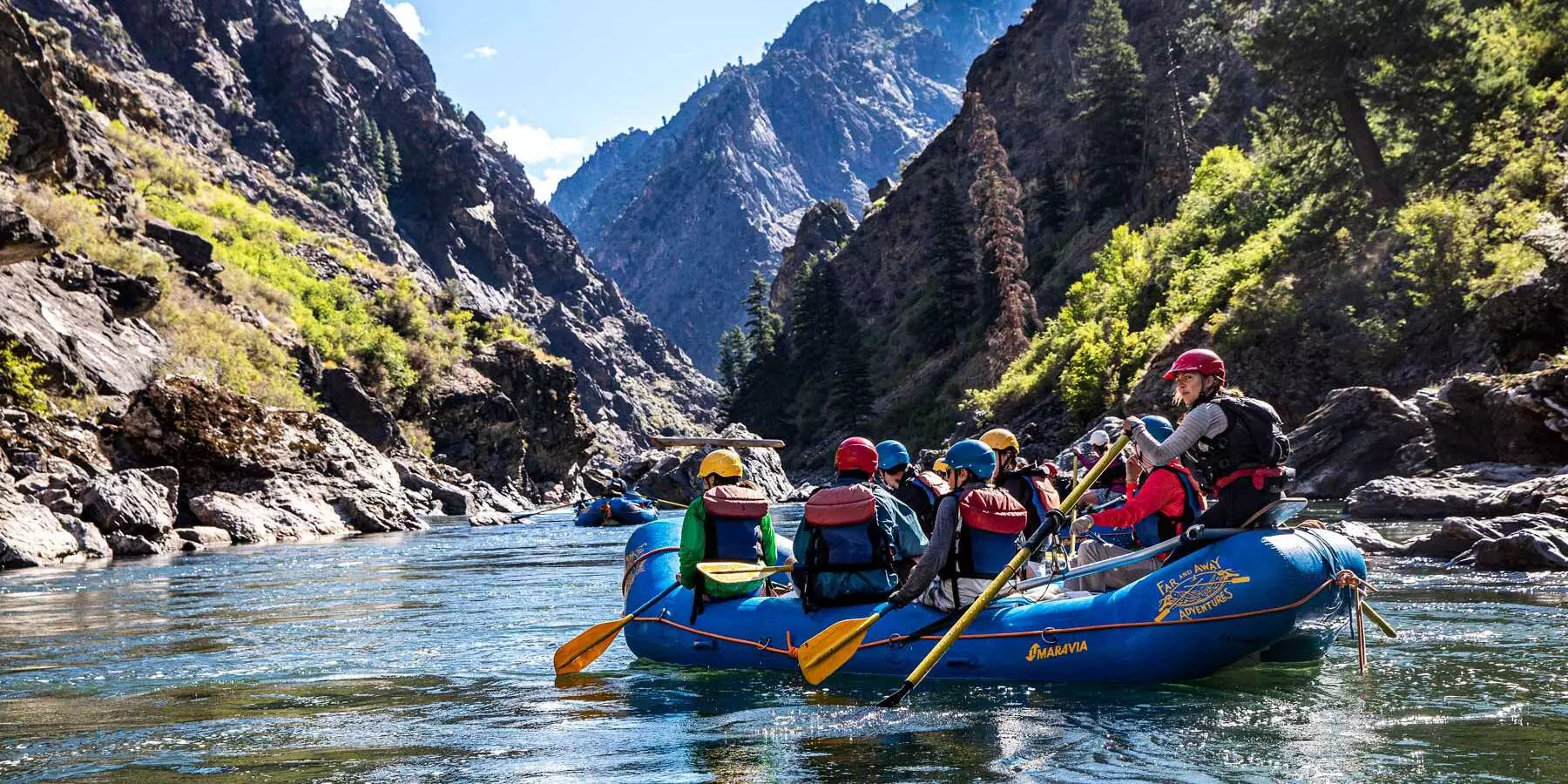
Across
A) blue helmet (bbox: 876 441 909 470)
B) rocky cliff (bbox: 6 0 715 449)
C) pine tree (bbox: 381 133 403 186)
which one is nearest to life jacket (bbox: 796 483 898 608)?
blue helmet (bbox: 876 441 909 470)

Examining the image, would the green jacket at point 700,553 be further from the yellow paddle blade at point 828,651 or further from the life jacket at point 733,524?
the yellow paddle blade at point 828,651

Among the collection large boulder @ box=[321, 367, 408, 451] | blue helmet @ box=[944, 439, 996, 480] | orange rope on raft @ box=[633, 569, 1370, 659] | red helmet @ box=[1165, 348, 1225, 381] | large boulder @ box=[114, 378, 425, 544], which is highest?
large boulder @ box=[321, 367, 408, 451]

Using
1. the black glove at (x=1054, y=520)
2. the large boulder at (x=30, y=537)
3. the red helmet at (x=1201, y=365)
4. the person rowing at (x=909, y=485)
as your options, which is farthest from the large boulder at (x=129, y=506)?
the red helmet at (x=1201, y=365)

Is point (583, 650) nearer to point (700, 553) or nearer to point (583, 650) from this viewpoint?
point (583, 650)

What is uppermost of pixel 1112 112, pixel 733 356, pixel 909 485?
pixel 1112 112

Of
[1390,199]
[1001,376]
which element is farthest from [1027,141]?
[1390,199]

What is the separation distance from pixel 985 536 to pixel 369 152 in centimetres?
13195

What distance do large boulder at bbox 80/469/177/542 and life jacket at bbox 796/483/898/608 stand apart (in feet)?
62.5

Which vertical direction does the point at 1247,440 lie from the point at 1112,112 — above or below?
below

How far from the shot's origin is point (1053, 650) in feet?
26.4

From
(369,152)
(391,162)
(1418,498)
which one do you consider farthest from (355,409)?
(391,162)

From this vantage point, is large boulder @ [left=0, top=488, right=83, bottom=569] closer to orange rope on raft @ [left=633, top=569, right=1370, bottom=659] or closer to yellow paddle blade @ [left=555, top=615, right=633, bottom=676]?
yellow paddle blade @ [left=555, top=615, right=633, bottom=676]

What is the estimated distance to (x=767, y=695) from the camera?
867 cm

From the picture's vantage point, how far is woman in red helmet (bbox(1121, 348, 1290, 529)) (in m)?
7.71
